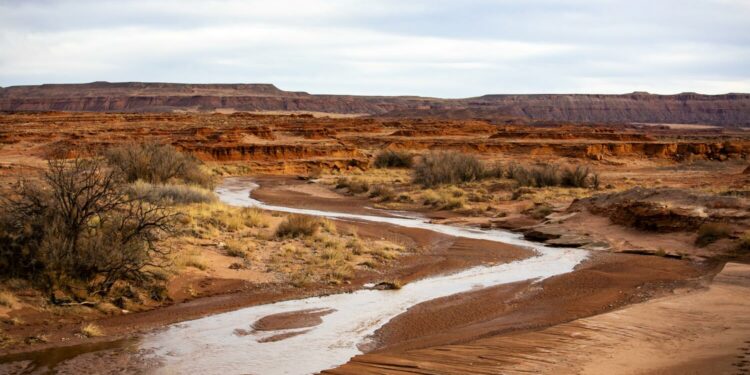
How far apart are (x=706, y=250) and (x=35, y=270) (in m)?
14.7

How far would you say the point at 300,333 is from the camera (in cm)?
1071

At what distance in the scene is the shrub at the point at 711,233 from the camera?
18.2 metres

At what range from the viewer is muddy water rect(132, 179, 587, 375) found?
916 centimetres

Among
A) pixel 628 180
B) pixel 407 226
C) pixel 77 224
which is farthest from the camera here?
pixel 628 180

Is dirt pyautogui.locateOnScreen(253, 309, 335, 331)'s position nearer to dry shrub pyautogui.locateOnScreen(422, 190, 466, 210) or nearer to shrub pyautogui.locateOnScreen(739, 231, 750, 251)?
shrub pyautogui.locateOnScreen(739, 231, 750, 251)

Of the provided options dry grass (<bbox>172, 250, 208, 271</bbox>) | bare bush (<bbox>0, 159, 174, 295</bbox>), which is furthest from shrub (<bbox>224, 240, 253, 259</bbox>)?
bare bush (<bbox>0, 159, 174, 295</bbox>)

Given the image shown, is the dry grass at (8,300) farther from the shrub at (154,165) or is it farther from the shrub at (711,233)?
the shrub at (154,165)

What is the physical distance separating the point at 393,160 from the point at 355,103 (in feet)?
461

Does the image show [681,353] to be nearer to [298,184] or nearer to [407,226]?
[407,226]

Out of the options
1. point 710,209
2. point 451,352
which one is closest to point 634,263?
point 710,209

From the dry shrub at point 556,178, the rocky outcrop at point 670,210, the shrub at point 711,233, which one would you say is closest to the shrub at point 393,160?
the dry shrub at point 556,178

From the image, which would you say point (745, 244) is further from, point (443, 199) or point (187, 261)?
point (443, 199)

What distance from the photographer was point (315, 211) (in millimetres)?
26625

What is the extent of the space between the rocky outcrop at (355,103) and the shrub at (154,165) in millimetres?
121899
